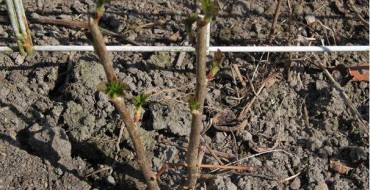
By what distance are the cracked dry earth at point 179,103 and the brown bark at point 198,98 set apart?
8.5 inches

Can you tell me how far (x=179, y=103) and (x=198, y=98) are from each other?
80cm

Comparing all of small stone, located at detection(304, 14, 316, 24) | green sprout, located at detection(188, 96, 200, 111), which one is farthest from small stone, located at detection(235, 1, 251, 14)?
green sprout, located at detection(188, 96, 200, 111)

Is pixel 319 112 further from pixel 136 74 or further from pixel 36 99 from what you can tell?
pixel 36 99

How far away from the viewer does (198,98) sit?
5.66 ft

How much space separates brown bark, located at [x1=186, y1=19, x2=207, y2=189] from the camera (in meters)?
1.57

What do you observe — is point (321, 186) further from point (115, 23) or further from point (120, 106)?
point (115, 23)

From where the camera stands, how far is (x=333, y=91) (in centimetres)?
261

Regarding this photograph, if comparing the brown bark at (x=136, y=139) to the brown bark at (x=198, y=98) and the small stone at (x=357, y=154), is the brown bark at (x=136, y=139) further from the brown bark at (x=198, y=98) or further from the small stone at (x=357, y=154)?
the small stone at (x=357, y=154)

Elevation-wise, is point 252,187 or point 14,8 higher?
point 14,8

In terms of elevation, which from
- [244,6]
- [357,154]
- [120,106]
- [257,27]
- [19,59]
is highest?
[244,6]

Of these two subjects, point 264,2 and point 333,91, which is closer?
point 333,91

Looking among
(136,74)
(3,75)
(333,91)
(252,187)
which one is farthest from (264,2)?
(3,75)

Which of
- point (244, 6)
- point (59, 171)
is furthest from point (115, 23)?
point (59, 171)

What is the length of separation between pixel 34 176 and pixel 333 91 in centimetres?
134
